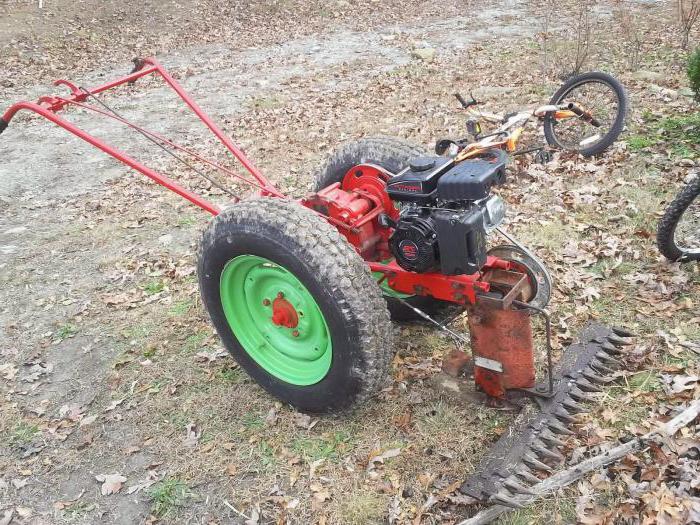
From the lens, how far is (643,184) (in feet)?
18.3

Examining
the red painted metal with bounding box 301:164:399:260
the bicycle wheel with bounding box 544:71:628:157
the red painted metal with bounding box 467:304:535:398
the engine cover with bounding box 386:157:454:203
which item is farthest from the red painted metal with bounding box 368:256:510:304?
the bicycle wheel with bounding box 544:71:628:157

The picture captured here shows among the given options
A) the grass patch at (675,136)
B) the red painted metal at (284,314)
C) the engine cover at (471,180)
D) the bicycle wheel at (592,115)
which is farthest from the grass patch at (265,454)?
the grass patch at (675,136)

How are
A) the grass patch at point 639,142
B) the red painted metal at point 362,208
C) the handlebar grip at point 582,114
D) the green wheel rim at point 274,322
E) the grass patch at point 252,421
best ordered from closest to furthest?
1. the green wheel rim at point 274,322
2. the red painted metal at point 362,208
3. the grass patch at point 252,421
4. the handlebar grip at point 582,114
5. the grass patch at point 639,142

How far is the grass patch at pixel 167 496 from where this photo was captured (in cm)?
319

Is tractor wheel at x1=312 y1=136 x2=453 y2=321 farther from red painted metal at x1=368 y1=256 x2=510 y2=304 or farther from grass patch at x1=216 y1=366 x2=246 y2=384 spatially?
grass patch at x1=216 y1=366 x2=246 y2=384

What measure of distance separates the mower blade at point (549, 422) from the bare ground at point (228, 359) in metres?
0.13

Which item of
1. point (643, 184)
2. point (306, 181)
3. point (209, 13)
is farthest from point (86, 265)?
point (209, 13)

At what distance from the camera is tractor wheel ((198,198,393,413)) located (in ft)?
9.42

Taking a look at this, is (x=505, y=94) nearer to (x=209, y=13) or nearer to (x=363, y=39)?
(x=363, y=39)

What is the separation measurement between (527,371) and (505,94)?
643 centimetres

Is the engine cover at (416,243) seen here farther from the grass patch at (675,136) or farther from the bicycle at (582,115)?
the grass patch at (675,136)

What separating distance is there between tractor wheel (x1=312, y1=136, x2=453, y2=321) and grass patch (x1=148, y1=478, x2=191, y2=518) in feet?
5.48

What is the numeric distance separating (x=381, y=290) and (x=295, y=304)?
49cm

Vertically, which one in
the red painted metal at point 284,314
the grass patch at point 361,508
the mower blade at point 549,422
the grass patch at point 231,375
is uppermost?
the red painted metal at point 284,314
